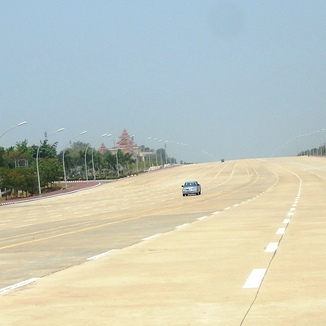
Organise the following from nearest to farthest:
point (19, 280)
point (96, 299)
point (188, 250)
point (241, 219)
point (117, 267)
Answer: point (96, 299) → point (19, 280) → point (117, 267) → point (188, 250) → point (241, 219)

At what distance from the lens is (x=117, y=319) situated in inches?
353

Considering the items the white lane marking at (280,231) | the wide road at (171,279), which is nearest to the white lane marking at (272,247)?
the wide road at (171,279)

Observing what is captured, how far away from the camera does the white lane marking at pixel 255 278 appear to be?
11.0m

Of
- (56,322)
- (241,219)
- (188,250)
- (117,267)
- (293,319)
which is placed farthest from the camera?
(241,219)

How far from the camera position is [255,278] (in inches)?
462

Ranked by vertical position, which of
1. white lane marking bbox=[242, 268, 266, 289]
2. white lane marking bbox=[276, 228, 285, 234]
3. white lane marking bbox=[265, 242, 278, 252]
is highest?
white lane marking bbox=[242, 268, 266, 289]

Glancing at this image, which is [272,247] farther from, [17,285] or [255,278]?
[17,285]

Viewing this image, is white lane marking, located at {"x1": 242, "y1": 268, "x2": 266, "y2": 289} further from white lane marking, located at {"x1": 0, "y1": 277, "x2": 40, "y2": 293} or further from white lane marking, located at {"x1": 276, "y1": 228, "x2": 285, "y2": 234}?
white lane marking, located at {"x1": 276, "y1": 228, "x2": 285, "y2": 234}

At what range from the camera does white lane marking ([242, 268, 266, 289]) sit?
36.0ft

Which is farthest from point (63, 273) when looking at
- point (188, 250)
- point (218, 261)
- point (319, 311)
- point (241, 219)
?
point (241, 219)

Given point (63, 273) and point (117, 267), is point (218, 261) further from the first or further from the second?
point (63, 273)

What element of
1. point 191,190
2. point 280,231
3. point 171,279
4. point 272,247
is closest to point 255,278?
point 171,279

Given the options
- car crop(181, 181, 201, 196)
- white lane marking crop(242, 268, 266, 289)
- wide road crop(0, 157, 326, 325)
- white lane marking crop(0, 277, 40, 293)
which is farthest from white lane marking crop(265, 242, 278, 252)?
car crop(181, 181, 201, 196)

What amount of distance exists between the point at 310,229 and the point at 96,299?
11.7m
